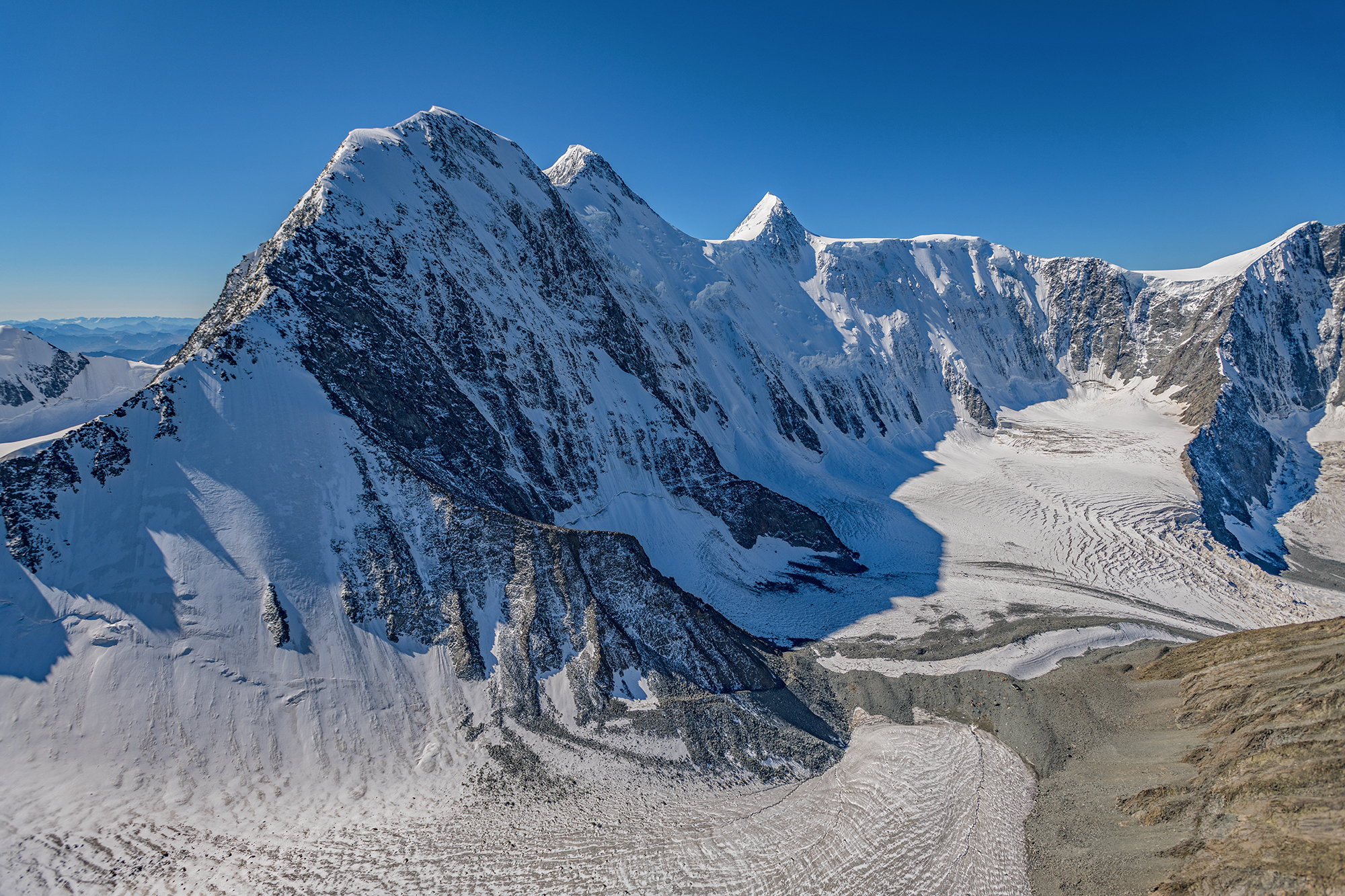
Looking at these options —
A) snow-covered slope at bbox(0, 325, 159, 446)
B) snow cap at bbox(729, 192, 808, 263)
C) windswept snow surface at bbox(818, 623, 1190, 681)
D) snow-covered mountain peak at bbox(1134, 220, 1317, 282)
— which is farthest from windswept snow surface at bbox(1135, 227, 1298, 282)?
snow-covered slope at bbox(0, 325, 159, 446)

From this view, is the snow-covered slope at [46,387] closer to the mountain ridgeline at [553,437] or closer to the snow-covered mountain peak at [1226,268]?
the mountain ridgeline at [553,437]

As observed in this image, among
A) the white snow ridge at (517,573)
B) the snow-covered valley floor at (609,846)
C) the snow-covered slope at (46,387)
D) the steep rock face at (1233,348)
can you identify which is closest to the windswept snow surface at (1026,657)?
the white snow ridge at (517,573)

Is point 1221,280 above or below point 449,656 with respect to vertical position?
above

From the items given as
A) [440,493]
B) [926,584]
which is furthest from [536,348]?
[926,584]

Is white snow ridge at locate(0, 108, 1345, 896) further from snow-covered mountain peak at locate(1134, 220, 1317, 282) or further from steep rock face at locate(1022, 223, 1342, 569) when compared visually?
snow-covered mountain peak at locate(1134, 220, 1317, 282)

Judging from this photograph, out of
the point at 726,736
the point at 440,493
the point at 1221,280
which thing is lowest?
the point at 726,736

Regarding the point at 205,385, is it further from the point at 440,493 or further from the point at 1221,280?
the point at 1221,280
